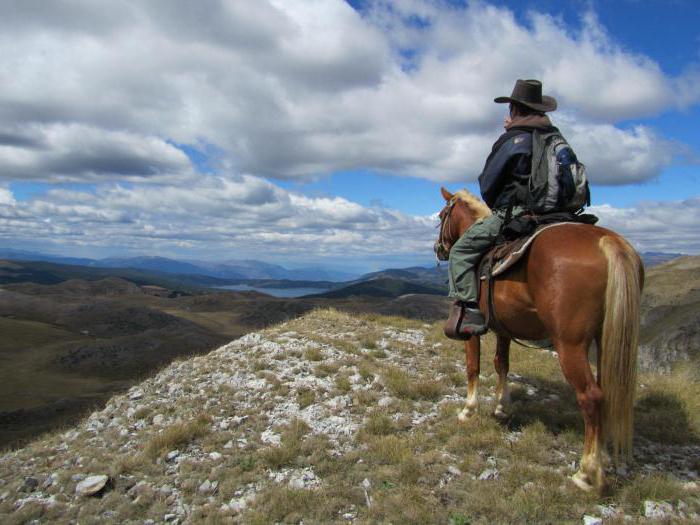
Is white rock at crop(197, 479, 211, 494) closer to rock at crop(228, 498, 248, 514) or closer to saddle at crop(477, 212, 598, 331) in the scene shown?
rock at crop(228, 498, 248, 514)

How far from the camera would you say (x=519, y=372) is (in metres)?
10.9

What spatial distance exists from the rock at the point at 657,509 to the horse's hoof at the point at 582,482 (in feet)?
1.87

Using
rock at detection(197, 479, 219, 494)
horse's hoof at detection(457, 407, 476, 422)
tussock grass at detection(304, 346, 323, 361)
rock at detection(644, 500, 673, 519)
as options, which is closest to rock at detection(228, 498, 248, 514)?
rock at detection(197, 479, 219, 494)

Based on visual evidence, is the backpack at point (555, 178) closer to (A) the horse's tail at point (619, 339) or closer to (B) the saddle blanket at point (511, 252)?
(B) the saddle blanket at point (511, 252)

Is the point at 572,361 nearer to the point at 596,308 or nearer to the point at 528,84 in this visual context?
the point at 596,308

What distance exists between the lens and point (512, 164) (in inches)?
255

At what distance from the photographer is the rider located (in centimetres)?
644

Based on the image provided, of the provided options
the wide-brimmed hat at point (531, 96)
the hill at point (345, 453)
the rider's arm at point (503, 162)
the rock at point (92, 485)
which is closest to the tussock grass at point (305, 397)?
the hill at point (345, 453)

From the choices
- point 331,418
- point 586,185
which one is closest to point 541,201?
point 586,185

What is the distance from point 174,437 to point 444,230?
250 inches

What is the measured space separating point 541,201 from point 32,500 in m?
9.49

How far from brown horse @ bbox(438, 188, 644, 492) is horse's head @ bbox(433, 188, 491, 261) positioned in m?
2.13

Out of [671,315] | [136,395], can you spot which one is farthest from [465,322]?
[671,315]

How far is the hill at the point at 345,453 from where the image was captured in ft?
18.2
